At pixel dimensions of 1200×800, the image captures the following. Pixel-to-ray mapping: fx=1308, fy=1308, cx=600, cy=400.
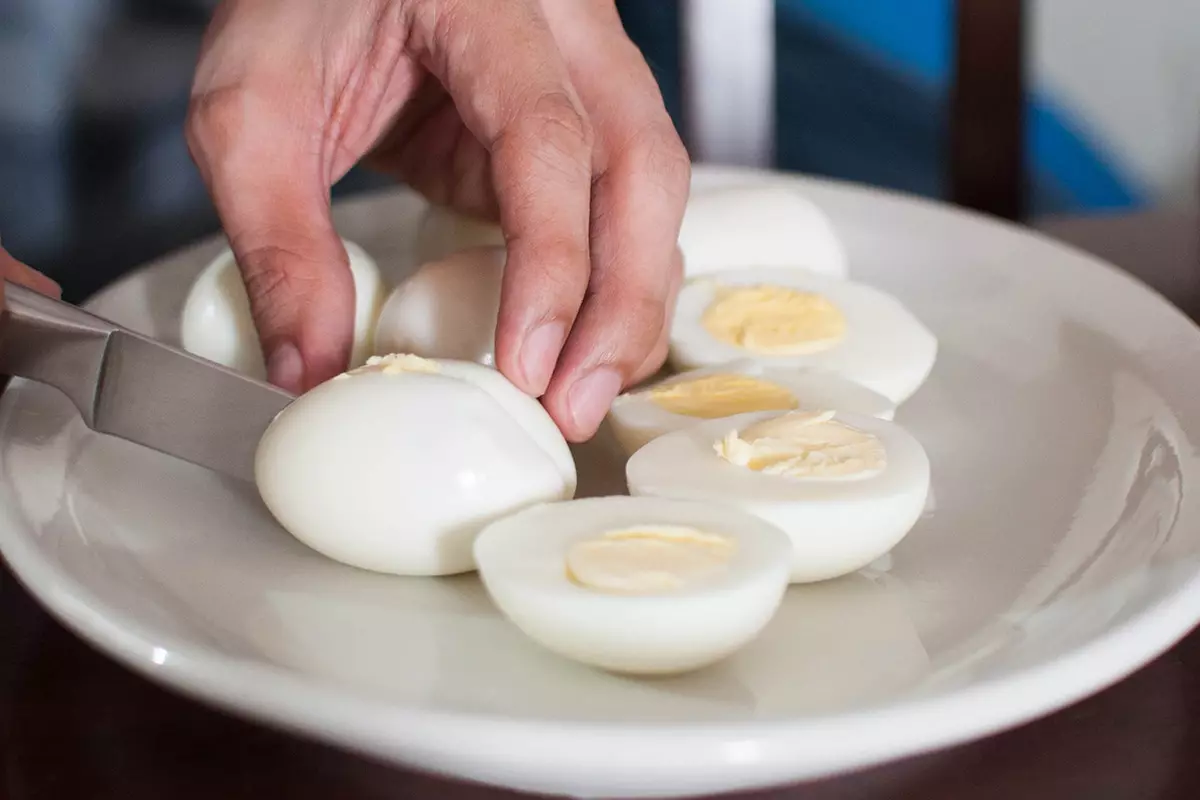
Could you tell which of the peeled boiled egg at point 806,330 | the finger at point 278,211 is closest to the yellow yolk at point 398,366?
the finger at point 278,211

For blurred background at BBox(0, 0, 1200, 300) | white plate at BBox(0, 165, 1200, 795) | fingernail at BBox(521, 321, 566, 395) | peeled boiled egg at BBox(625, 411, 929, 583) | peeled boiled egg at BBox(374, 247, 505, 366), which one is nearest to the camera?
white plate at BBox(0, 165, 1200, 795)

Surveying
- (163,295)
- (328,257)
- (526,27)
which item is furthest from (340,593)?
(163,295)

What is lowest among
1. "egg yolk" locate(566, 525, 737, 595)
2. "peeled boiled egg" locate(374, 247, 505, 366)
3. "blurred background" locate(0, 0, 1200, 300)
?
"blurred background" locate(0, 0, 1200, 300)

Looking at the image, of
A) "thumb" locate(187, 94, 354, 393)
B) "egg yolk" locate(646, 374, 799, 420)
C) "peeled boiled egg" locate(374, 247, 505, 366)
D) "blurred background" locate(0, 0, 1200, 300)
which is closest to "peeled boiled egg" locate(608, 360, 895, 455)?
"egg yolk" locate(646, 374, 799, 420)

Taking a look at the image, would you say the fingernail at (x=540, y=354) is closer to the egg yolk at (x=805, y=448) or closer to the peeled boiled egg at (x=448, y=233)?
the egg yolk at (x=805, y=448)

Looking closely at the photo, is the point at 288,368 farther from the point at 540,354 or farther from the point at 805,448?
the point at 805,448

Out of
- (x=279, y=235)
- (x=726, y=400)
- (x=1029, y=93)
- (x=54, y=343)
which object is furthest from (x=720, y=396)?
(x=1029, y=93)

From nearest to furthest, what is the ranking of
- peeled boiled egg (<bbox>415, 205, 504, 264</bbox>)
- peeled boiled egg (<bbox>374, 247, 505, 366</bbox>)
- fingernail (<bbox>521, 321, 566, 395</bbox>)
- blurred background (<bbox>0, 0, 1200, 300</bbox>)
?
fingernail (<bbox>521, 321, 566, 395</bbox>) < peeled boiled egg (<bbox>374, 247, 505, 366</bbox>) < peeled boiled egg (<bbox>415, 205, 504, 264</bbox>) < blurred background (<bbox>0, 0, 1200, 300</bbox>)

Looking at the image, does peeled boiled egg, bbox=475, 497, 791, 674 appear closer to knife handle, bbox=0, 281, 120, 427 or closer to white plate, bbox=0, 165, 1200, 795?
white plate, bbox=0, 165, 1200, 795
